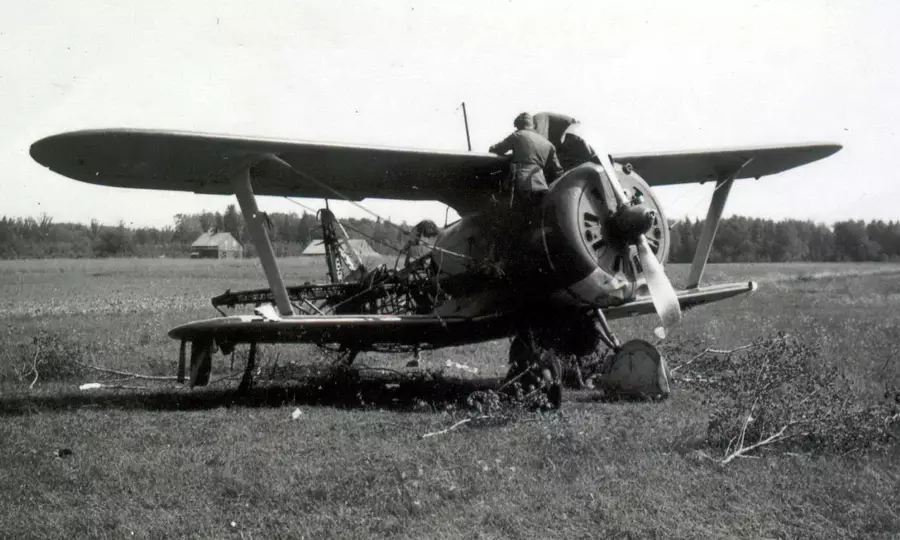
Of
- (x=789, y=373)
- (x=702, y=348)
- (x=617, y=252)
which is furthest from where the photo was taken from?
(x=702, y=348)

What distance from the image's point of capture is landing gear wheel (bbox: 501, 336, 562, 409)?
22.7ft

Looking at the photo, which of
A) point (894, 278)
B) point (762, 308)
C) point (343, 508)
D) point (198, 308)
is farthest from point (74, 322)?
point (894, 278)

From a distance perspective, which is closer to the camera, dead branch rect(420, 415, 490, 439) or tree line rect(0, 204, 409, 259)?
dead branch rect(420, 415, 490, 439)

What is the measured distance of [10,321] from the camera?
1598 centimetres

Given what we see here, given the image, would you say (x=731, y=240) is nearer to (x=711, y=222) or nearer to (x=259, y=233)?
(x=711, y=222)

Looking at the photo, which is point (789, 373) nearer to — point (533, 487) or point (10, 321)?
point (533, 487)

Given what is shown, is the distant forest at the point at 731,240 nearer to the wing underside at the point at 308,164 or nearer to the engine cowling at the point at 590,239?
the wing underside at the point at 308,164

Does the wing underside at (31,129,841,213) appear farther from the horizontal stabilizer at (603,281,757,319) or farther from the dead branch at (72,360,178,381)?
the dead branch at (72,360,178,381)

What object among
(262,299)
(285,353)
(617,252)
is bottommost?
(285,353)

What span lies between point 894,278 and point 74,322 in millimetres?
29809

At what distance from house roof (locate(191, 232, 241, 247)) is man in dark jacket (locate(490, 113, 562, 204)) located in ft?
225

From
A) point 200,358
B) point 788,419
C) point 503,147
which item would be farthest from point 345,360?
point 788,419

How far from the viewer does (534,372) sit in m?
7.23

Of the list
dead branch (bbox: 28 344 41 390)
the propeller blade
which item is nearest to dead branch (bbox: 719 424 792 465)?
the propeller blade
